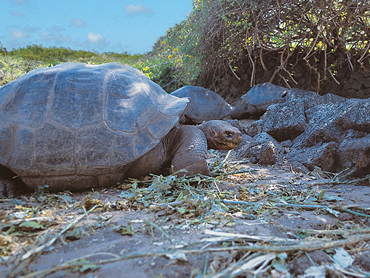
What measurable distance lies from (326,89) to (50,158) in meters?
7.82

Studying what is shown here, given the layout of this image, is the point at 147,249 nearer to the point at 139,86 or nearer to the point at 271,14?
the point at 139,86

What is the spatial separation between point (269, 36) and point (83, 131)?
19.3 feet

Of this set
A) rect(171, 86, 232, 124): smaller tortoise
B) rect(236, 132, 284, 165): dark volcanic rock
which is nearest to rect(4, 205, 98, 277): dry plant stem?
rect(236, 132, 284, 165): dark volcanic rock

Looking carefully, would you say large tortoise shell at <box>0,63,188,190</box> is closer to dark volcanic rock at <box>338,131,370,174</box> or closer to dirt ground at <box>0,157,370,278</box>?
dirt ground at <box>0,157,370,278</box>

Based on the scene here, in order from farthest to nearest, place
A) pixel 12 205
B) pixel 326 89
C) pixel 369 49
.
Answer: pixel 326 89 → pixel 369 49 → pixel 12 205

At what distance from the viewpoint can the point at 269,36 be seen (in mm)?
7066

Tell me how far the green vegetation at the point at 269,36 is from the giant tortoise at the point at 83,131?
438 centimetres

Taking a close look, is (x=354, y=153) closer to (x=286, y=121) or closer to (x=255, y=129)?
(x=286, y=121)

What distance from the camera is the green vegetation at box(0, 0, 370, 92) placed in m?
6.32

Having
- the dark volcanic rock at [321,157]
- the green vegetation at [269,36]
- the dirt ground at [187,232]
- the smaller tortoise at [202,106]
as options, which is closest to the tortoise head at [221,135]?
the dirt ground at [187,232]

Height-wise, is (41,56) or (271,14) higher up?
(41,56)

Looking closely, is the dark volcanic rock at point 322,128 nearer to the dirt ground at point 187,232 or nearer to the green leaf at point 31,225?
the dirt ground at point 187,232

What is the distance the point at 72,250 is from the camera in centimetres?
147

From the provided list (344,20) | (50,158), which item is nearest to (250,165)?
(50,158)
